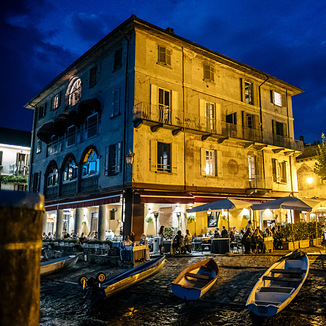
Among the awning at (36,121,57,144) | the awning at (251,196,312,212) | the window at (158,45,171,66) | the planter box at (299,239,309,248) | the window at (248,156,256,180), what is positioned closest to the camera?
the awning at (251,196,312,212)

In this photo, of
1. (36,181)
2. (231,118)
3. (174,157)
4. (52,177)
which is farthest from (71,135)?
(231,118)

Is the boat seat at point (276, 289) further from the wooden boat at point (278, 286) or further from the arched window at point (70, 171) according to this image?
the arched window at point (70, 171)

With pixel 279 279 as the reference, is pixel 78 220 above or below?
above

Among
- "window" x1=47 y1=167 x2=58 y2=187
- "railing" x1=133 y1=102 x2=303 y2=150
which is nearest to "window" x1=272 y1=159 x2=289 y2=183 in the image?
"railing" x1=133 y1=102 x2=303 y2=150

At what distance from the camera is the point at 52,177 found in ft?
98.4

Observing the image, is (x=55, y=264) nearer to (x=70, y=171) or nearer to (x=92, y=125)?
(x=92, y=125)

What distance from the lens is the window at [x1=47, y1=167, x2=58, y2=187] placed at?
96.2ft

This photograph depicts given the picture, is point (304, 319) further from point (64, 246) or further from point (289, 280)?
point (64, 246)

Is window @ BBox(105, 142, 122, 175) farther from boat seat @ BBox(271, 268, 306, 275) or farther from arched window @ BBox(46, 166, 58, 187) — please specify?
boat seat @ BBox(271, 268, 306, 275)

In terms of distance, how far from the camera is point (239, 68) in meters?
27.2

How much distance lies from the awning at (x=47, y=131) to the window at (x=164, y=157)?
442 inches

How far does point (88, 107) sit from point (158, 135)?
646 cm

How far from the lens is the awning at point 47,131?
27.9 metres

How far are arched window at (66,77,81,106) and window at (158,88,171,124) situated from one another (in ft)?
27.1
